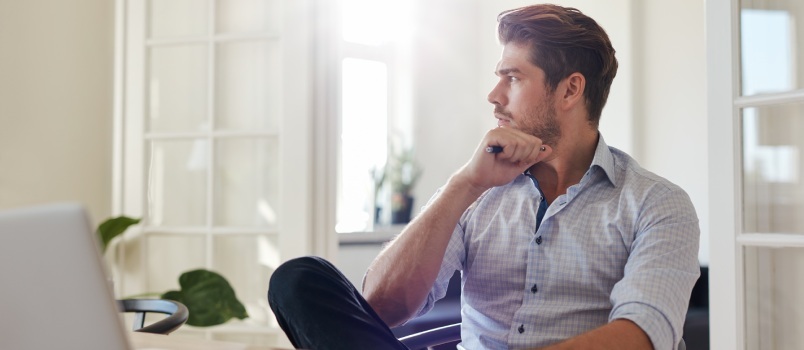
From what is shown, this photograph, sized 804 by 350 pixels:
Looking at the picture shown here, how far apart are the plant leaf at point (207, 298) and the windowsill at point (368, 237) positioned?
1.88 metres

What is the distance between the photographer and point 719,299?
2.59 metres

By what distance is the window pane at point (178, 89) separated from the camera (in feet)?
11.6

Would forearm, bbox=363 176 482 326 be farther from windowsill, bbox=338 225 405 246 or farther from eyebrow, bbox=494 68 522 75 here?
windowsill, bbox=338 225 405 246

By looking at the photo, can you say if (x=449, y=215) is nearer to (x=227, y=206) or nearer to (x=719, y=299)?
(x=719, y=299)

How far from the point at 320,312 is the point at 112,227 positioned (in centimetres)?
223

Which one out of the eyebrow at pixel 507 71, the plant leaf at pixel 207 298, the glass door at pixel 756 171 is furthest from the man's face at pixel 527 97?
the plant leaf at pixel 207 298

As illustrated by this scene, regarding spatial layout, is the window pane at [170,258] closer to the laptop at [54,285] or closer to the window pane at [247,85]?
the window pane at [247,85]

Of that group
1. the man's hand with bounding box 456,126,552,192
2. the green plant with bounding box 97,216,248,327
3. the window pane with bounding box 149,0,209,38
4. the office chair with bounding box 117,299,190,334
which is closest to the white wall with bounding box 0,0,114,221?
the window pane with bounding box 149,0,209,38

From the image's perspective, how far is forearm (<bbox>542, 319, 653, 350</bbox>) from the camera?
4.75ft

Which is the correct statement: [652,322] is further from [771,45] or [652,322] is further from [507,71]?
[771,45]

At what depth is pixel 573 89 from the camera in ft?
6.18

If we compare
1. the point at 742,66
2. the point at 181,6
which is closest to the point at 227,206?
the point at 181,6

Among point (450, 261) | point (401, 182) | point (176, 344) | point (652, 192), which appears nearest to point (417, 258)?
point (450, 261)

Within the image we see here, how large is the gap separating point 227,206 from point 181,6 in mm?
861
